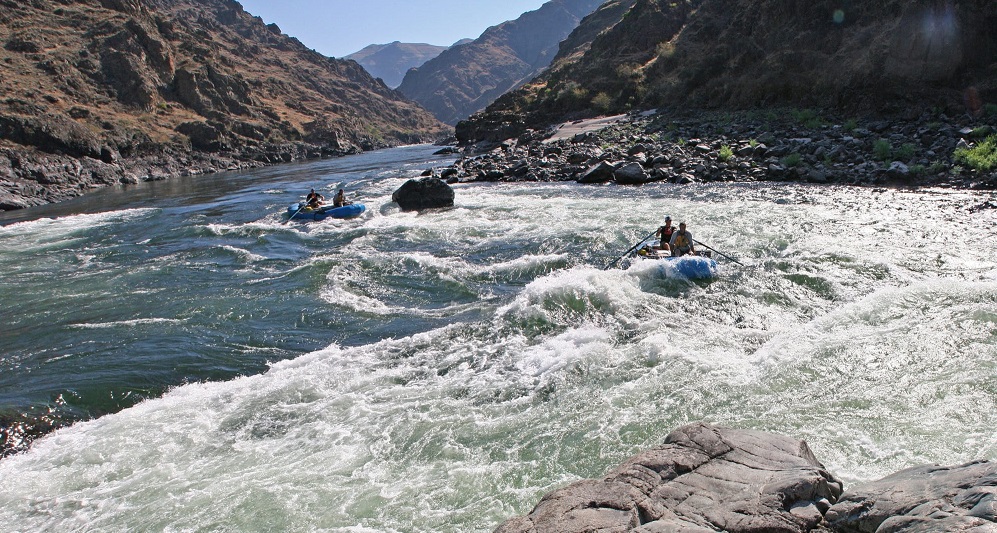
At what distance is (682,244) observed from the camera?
12219 millimetres

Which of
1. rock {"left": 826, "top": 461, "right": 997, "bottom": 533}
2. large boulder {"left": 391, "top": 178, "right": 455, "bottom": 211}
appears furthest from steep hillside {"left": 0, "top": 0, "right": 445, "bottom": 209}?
rock {"left": 826, "top": 461, "right": 997, "bottom": 533}

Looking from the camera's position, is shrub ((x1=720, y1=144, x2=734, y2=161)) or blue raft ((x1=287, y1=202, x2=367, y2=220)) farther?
shrub ((x1=720, y1=144, x2=734, y2=161))

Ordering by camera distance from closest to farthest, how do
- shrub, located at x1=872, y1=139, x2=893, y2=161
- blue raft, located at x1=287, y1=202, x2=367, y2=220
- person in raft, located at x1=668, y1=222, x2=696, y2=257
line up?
person in raft, located at x1=668, y1=222, x2=696, y2=257, shrub, located at x1=872, y1=139, x2=893, y2=161, blue raft, located at x1=287, y1=202, x2=367, y2=220

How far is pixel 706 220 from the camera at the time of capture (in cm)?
1612

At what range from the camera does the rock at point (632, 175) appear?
23.0 metres

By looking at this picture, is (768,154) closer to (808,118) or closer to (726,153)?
(726,153)

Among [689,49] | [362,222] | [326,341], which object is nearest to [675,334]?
[326,341]

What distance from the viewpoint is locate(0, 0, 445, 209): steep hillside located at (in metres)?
37.1

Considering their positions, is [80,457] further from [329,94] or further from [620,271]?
[329,94]

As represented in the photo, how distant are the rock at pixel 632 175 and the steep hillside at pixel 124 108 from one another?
27.1 meters

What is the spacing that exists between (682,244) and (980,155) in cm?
1206

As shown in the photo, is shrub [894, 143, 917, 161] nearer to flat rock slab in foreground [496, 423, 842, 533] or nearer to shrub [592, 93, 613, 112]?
flat rock slab in foreground [496, 423, 842, 533]

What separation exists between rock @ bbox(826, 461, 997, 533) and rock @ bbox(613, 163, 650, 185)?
1974 cm

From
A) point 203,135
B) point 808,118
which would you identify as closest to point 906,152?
point 808,118
